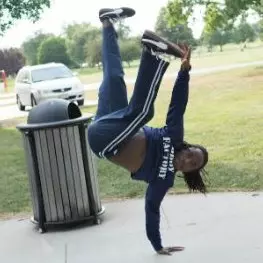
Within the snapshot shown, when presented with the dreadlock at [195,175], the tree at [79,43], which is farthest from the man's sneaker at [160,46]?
the tree at [79,43]

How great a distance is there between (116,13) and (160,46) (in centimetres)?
73

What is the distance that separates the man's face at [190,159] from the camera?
16.0 feet

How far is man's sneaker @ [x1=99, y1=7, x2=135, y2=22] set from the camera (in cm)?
504

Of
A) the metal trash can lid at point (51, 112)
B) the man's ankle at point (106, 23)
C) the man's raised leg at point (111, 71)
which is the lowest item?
the metal trash can lid at point (51, 112)

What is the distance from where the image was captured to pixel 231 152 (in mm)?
9867

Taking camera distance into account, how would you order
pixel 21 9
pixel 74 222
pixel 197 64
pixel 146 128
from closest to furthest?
pixel 146 128 < pixel 74 222 < pixel 21 9 < pixel 197 64

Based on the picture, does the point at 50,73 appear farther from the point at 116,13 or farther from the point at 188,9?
the point at 116,13

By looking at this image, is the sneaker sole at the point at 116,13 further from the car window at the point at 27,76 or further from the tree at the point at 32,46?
the tree at the point at 32,46

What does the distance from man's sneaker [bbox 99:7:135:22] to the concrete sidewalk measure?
6.38ft

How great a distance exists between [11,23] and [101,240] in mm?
15080

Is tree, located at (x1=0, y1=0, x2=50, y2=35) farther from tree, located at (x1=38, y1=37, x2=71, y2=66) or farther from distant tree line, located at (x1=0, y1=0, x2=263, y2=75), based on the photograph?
tree, located at (x1=38, y1=37, x2=71, y2=66)

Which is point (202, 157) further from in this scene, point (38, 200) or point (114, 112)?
point (38, 200)

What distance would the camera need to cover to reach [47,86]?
22328mm

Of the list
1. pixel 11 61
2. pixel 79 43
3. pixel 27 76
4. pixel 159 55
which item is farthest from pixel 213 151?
pixel 11 61
